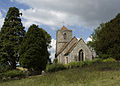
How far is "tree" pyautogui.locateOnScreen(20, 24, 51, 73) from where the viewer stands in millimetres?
21406

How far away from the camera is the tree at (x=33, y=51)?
70.2ft

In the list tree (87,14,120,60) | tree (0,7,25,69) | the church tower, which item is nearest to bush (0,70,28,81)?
tree (0,7,25,69)

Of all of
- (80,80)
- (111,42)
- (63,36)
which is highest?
(63,36)

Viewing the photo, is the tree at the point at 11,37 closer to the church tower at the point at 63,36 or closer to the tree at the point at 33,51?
the tree at the point at 33,51

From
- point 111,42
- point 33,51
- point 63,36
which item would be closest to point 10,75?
point 33,51

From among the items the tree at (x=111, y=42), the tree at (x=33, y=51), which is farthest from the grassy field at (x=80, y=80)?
the tree at (x=111, y=42)

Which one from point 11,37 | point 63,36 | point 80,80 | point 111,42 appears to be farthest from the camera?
point 63,36

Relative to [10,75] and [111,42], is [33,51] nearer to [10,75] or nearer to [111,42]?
[10,75]

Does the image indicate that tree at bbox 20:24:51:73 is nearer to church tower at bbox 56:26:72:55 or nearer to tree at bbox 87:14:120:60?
Result: tree at bbox 87:14:120:60

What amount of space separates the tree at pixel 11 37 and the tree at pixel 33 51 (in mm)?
4940

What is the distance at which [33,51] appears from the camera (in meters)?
21.5

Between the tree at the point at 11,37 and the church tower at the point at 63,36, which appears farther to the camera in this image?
the church tower at the point at 63,36

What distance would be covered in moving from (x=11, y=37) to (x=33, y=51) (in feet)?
27.6

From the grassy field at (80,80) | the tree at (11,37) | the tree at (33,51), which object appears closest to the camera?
the grassy field at (80,80)
